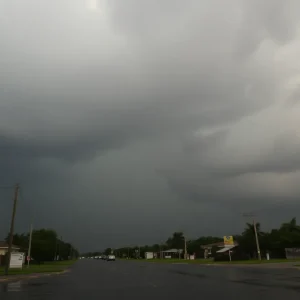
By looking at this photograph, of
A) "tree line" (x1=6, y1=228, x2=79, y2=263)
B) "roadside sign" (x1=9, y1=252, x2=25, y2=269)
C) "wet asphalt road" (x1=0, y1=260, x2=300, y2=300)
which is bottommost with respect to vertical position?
"wet asphalt road" (x1=0, y1=260, x2=300, y2=300)

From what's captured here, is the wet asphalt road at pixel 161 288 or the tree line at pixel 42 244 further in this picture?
the tree line at pixel 42 244

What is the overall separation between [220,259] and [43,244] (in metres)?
47.3

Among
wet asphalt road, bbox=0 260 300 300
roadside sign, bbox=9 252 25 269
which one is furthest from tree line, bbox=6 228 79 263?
wet asphalt road, bbox=0 260 300 300

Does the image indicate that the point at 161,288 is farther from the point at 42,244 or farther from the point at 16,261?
the point at 42,244

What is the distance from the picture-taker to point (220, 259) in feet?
268

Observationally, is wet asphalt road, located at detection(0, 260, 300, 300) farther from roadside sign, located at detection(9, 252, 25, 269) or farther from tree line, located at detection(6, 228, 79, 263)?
tree line, located at detection(6, 228, 79, 263)

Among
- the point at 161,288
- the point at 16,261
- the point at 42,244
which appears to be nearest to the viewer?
the point at 161,288

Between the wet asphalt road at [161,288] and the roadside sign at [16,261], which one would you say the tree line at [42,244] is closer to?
the roadside sign at [16,261]

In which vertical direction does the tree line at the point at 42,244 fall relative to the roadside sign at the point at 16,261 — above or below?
above

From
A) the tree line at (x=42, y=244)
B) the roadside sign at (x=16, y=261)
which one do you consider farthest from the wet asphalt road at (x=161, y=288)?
the tree line at (x=42, y=244)

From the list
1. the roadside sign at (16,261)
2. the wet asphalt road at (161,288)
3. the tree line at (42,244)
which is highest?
the tree line at (42,244)

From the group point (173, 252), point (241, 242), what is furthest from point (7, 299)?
point (173, 252)

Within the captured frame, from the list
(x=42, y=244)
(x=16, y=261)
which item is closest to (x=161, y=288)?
(x=16, y=261)

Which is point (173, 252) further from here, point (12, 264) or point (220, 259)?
point (12, 264)
